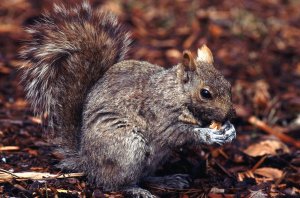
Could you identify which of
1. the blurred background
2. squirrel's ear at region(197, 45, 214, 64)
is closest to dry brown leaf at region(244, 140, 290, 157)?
the blurred background

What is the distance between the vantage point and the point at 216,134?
348 cm

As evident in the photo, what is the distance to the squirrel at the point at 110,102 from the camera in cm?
344

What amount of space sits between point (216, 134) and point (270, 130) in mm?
1494

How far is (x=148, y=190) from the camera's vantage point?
368cm

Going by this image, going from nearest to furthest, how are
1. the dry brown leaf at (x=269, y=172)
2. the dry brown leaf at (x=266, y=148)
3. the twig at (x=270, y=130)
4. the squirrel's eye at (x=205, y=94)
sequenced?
the squirrel's eye at (x=205, y=94) < the dry brown leaf at (x=269, y=172) < the dry brown leaf at (x=266, y=148) < the twig at (x=270, y=130)

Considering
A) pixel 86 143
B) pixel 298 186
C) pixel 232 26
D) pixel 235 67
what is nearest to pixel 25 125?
pixel 86 143

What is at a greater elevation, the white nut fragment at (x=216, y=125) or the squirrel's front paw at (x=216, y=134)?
the white nut fragment at (x=216, y=125)

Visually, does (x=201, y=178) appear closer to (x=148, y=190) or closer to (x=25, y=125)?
(x=148, y=190)

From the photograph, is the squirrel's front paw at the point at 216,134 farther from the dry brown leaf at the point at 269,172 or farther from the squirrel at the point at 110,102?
the dry brown leaf at the point at 269,172

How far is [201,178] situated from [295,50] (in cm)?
302

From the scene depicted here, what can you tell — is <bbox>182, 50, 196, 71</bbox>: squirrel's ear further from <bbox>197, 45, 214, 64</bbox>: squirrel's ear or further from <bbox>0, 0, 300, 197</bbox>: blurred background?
<bbox>0, 0, 300, 197</bbox>: blurred background

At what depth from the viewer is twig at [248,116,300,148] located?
4.70 meters

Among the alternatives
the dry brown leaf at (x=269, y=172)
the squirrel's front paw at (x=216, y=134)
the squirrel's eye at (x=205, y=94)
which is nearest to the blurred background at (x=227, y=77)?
the dry brown leaf at (x=269, y=172)

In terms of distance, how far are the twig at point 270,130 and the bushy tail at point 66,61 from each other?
69.3 inches
